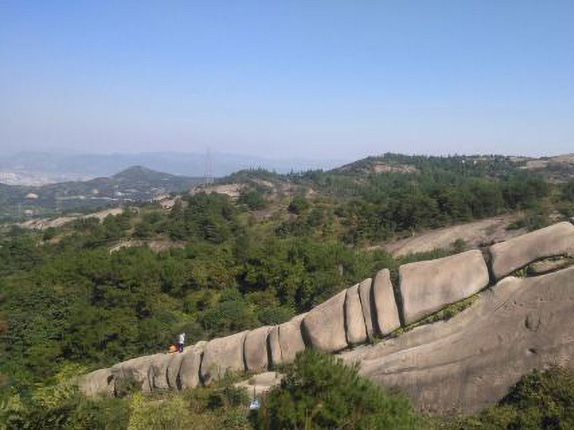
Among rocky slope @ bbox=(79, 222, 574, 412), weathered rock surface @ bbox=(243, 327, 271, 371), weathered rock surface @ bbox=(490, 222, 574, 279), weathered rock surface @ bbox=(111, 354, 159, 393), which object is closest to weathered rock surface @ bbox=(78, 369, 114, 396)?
weathered rock surface @ bbox=(111, 354, 159, 393)

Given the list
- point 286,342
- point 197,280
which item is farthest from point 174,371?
point 197,280

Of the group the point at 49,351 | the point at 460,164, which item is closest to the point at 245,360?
the point at 49,351

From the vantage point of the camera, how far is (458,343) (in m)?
15.8

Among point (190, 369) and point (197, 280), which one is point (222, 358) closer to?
point (190, 369)

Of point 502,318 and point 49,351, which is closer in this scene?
point 502,318

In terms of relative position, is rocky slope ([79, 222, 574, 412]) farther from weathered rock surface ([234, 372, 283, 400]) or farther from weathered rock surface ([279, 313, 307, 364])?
weathered rock surface ([234, 372, 283, 400])

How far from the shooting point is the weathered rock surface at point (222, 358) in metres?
21.5

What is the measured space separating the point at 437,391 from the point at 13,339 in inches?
994

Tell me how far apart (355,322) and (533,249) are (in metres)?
6.57

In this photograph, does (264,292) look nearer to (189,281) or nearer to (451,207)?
(189,281)

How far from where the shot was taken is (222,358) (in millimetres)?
21875

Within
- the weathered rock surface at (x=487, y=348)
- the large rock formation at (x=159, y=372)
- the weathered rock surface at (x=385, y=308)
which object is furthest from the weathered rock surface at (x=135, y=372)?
the weathered rock surface at (x=385, y=308)

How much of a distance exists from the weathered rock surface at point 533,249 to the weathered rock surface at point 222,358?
36.3 ft

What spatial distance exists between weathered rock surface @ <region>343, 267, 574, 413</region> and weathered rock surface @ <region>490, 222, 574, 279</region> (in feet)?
2.07
